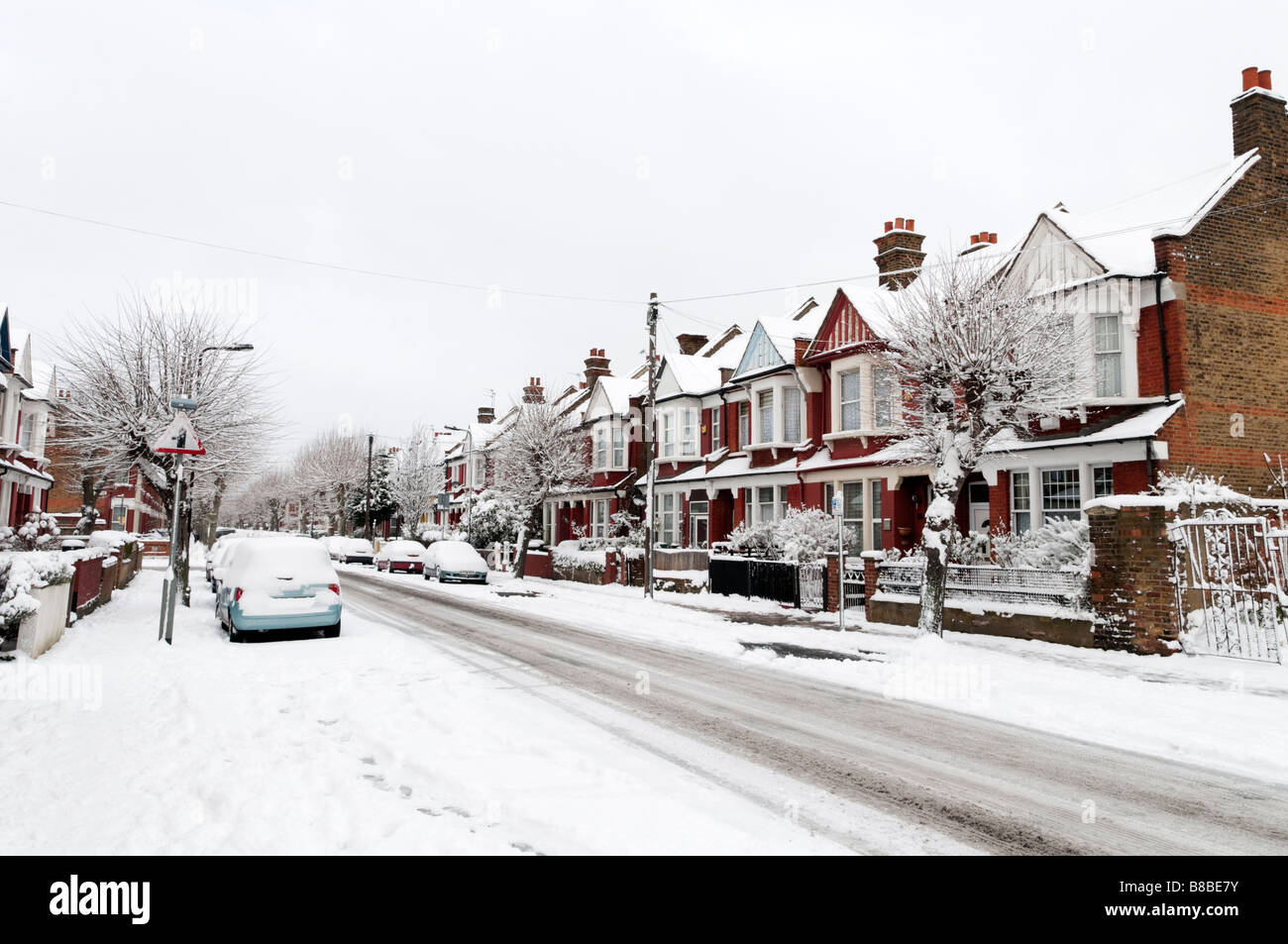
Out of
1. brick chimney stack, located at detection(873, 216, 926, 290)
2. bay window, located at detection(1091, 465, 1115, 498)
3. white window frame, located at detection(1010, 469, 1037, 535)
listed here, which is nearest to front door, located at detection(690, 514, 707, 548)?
brick chimney stack, located at detection(873, 216, 926, 290)

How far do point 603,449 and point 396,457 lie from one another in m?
35.1

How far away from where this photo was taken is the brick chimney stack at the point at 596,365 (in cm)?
4493

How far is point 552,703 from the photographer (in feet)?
29.0

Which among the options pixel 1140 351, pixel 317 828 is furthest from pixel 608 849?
pixel 1140 351

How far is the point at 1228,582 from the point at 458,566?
2431cm

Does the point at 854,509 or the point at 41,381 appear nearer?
the point at 854,509

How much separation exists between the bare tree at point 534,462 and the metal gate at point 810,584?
14.6 m

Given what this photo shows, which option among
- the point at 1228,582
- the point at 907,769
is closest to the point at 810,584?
the point at 1228,582

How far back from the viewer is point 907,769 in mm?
6559

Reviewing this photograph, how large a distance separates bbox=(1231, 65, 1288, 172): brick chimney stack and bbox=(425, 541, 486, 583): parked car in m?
26.9

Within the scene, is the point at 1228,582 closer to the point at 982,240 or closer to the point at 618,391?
the point at 982,240

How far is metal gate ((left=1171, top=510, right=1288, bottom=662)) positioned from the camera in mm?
12242

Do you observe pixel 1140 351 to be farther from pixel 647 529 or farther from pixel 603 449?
pixel 603 449
